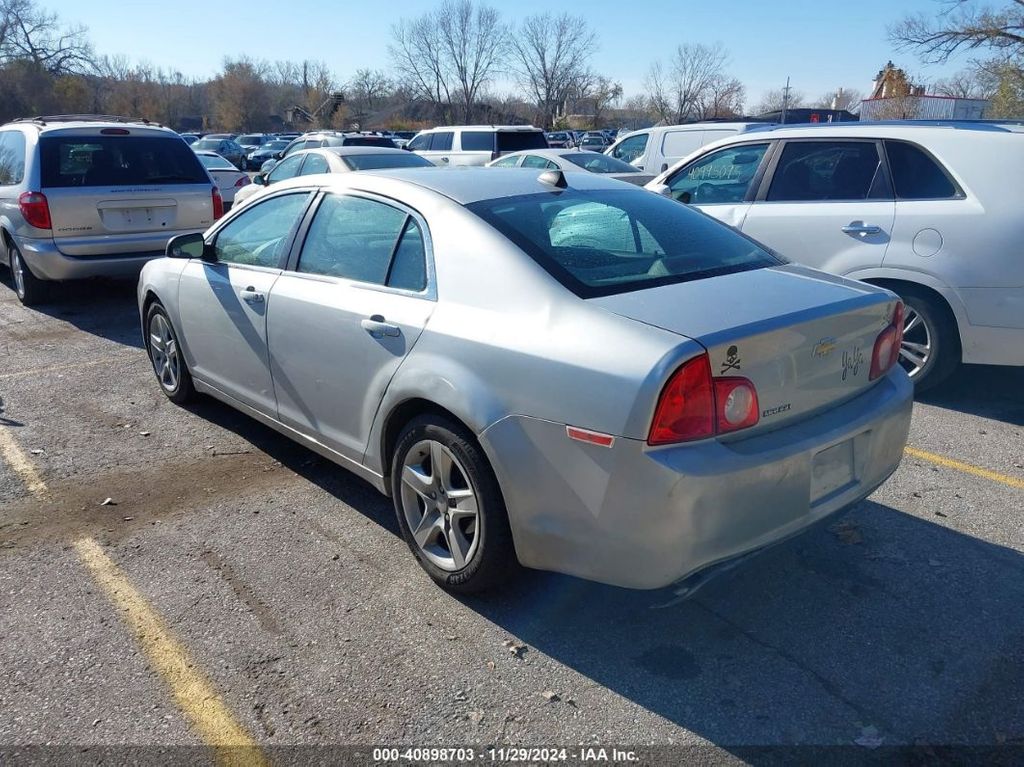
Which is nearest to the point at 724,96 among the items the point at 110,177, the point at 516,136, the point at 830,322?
the point at 516,136

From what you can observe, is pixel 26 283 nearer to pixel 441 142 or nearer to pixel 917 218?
pixel 917 218

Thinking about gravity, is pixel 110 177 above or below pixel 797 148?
below

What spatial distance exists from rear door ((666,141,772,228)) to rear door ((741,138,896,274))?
116 millimetres

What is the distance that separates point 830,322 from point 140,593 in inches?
115

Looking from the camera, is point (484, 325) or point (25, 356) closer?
point (484, 325)

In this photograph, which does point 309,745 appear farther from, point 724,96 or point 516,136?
point 724,96

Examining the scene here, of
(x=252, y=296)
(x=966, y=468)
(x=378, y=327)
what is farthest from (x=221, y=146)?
(x=966, y=468)

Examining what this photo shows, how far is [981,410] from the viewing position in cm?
548

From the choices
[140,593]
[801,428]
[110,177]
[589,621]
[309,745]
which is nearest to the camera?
[309,745]

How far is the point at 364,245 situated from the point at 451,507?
1313 millimetres

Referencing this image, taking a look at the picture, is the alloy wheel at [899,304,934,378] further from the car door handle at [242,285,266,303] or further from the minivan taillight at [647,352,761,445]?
the car door handle at [242,285,266,303]

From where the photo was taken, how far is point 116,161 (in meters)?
8.30

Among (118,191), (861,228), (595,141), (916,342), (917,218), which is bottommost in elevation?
(916,342)

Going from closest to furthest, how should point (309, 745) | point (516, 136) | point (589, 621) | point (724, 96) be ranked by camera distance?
1. point (309, 745)
2. point (589, 621)
3. point (516, 136)
4. point (724, 96)
